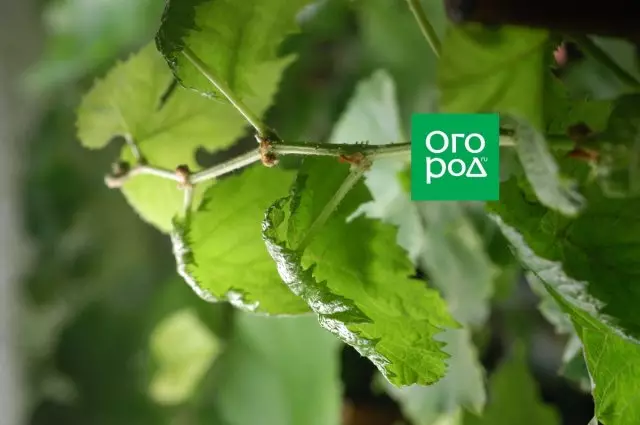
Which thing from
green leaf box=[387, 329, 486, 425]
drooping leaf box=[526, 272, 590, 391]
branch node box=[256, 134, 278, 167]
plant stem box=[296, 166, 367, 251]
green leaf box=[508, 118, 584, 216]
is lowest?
green leaf box=[387, 329, 486, 425]

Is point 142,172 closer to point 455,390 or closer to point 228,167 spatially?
point 228,167

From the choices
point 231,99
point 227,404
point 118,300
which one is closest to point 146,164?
point 231,99

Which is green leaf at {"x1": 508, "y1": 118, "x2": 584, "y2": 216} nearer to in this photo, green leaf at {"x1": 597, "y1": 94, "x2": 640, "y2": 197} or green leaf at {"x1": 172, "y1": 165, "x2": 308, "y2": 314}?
green leaf at {"x1": 597, "y1": 94, "x2": 640, "y2": 197}

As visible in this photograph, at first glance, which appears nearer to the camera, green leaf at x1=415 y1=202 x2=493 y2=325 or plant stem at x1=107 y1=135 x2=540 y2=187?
plant stem at x1=107 y1=135 x2=540 y2=187

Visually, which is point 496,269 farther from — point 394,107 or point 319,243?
point 319,243

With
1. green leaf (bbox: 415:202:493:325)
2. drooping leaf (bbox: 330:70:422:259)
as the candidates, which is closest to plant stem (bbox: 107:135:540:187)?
drooping leaf (bbox: 330:70:422:259)

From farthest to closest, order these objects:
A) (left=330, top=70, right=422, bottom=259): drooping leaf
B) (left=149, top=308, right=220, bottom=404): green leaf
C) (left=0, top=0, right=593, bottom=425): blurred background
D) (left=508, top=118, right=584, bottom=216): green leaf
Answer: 1. (left=149, top=308, right=220, bottom=404): green leaf
2. (left=0, top=0, right=593, bottom=425): blurred background
3. (left=330, top=70, right=422, bottom=259): drooping leaf
4. (left=508, top=118, right=584, bottom=216): green leaf

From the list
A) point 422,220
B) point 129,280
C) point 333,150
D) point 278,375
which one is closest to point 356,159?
point 333,150
